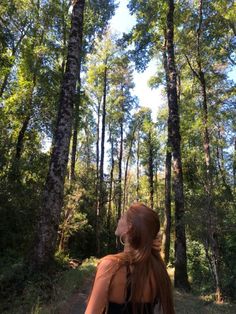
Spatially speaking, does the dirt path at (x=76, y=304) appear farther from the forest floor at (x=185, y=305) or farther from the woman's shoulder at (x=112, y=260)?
the woman's shoulder at (x=112, y=260)

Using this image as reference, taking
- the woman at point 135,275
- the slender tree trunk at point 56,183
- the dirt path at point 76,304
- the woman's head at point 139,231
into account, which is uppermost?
the slender tree trunk at point 56,183

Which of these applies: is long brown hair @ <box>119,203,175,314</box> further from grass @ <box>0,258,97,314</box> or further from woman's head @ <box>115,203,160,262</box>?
Result: grass @ <box>0,258,97,314</box>

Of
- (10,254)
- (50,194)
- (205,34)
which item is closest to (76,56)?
(50,194)

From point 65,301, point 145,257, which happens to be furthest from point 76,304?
point 145,257

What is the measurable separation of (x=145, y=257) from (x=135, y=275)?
0.13m

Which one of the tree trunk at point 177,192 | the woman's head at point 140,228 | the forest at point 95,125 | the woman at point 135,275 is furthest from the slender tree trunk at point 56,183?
the woman's head at point 140,228

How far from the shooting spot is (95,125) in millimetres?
35062

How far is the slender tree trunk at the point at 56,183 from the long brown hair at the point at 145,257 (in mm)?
6964

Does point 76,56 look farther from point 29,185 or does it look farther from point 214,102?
point 214,102

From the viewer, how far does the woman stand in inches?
80.5

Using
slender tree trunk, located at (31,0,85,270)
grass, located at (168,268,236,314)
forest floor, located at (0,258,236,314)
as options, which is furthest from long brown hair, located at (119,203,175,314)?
slender tree trunk, located at (31,0,85,270)

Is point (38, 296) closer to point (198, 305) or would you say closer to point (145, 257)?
point (198, 305)

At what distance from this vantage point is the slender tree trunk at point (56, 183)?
8.83 meters

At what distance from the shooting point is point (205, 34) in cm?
1838
